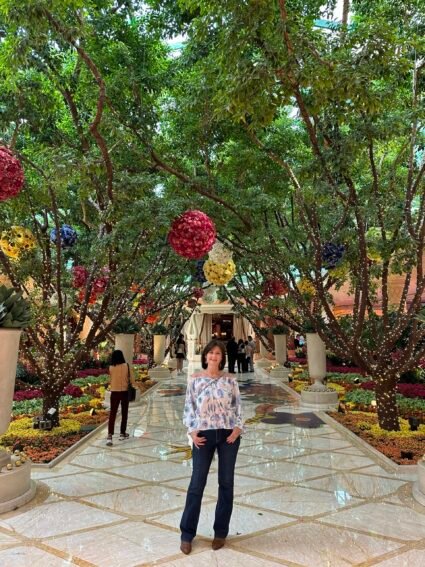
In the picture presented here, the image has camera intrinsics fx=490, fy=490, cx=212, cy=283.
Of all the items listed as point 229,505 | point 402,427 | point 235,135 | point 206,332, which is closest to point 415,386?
point 402,427

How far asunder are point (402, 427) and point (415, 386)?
435 cm

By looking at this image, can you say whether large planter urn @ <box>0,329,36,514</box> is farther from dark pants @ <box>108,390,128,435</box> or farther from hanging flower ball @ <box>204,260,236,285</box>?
hanging flower ball @ <box>204,260,236,285</box>

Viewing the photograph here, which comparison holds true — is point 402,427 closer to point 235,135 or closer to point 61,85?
point 235,135

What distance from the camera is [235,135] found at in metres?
7.75

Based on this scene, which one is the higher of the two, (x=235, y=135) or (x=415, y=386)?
(x=235, y=135)

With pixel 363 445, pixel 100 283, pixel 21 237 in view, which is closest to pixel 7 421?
pixel 21 237

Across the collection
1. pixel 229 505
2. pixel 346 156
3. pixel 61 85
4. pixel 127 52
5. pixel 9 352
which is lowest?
pixel 229 505

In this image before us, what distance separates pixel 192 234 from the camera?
544cm

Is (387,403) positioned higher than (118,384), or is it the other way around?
(118,384)

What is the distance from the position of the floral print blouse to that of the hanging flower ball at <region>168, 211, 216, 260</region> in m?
2.12

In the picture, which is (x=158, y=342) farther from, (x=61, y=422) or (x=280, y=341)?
(x=61, y=422)

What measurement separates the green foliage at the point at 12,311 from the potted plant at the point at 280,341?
14082 mm

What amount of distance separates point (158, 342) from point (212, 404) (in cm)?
1559

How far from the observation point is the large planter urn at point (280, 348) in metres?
18.2
